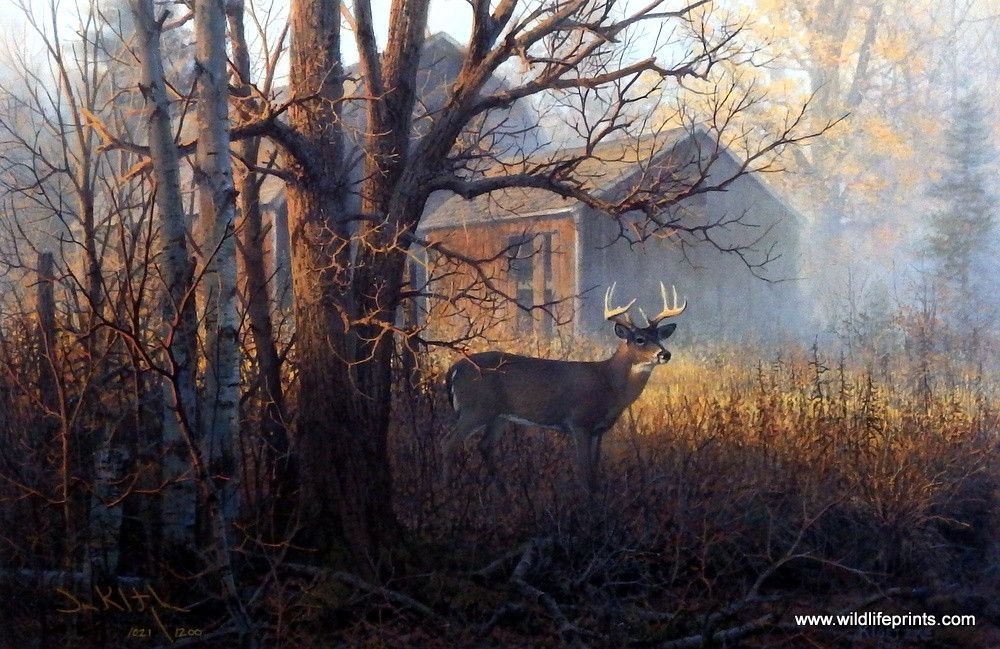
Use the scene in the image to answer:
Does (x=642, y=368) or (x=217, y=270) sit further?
(x=642, y=368)

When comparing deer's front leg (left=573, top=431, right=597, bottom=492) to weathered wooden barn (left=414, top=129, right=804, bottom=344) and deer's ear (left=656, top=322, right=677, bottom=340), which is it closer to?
deer's ear (left=656, top=322, right=677, bottom=340)

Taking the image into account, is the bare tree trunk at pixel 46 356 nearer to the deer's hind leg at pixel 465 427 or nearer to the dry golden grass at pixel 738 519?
the dry golden grass at pixel 738 519

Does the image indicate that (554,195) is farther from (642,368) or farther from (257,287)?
(257,287)

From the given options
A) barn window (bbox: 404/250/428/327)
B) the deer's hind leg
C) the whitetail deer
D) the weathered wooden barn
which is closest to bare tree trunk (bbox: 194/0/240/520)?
barn window (bbox: 404/250/428/327)

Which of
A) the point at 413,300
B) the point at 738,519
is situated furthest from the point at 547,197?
the point at 738,519

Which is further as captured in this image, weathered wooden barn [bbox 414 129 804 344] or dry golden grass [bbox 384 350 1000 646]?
weathered wooden barn [bbox 414 129 804 344]

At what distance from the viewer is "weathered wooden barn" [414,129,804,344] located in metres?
19.1

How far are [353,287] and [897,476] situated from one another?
4.35 m

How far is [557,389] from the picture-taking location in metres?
9.73

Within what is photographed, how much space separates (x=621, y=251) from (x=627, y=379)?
1148 cm

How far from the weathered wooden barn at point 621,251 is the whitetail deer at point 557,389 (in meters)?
6.49

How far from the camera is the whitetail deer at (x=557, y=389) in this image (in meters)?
9.56

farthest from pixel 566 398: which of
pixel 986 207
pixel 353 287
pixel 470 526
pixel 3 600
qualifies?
pixel 986 207

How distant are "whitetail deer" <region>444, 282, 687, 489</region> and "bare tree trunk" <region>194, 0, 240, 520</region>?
4057mm
